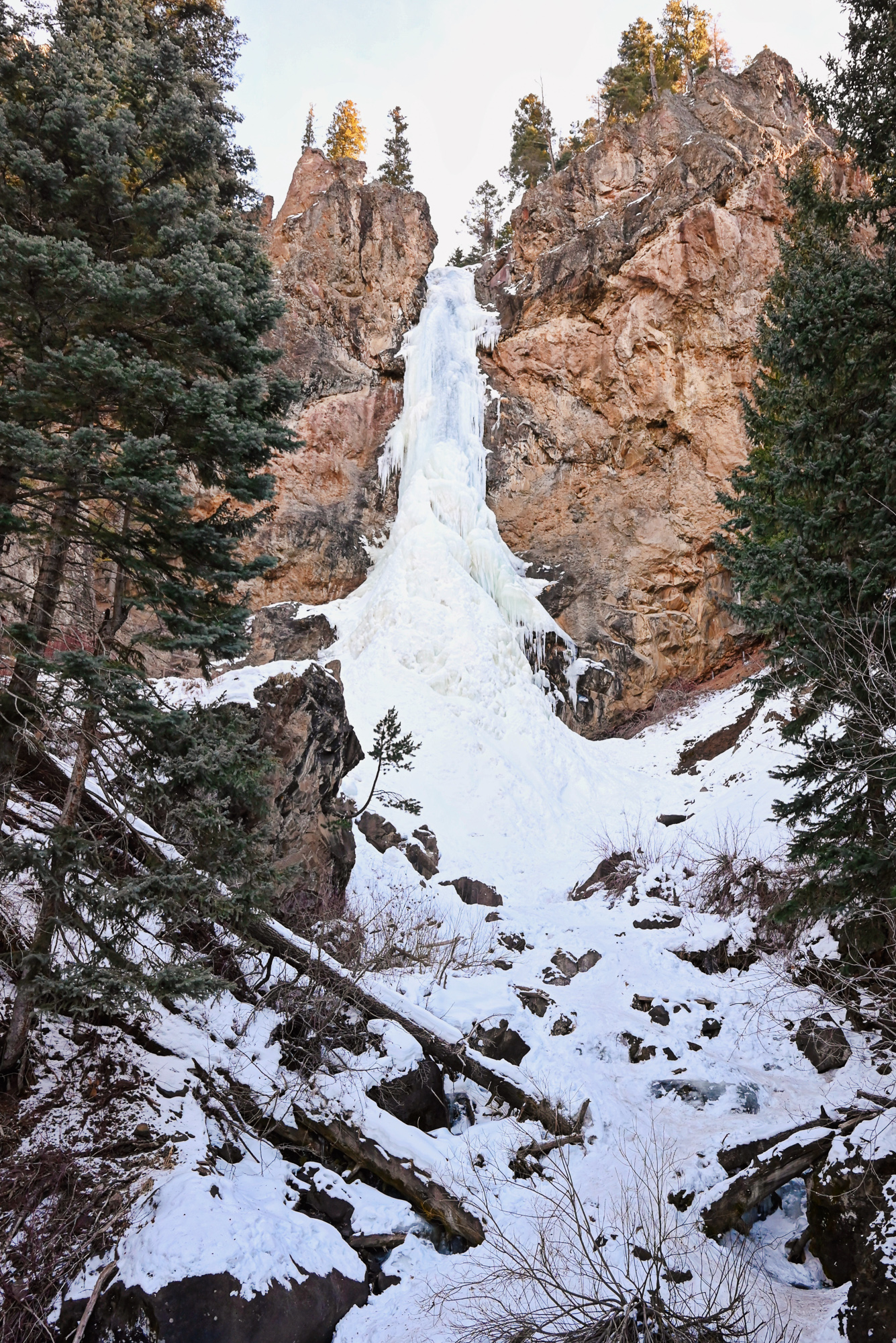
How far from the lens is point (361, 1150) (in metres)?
5.28

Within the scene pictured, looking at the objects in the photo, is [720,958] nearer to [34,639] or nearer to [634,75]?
[34,639]

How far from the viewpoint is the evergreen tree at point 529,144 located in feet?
113

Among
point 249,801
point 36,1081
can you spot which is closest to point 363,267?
point 249,801

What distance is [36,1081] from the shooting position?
4.67 m

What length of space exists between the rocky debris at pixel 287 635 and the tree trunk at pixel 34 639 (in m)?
13.8

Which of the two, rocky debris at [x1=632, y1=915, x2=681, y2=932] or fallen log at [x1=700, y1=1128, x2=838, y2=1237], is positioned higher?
rocky debris at [x1=632, y1=915, x2=681, y2=932]

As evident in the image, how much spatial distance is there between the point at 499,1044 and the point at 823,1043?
9.08ft

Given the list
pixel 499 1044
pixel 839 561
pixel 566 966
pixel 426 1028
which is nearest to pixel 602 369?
pixel 839 561

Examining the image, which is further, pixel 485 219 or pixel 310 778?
pixel 485 219

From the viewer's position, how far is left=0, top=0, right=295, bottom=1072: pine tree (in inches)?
190

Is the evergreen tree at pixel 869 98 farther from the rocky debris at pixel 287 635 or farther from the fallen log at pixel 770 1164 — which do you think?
the rocky debris at pixel 287 635

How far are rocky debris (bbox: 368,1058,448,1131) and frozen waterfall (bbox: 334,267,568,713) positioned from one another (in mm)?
11226

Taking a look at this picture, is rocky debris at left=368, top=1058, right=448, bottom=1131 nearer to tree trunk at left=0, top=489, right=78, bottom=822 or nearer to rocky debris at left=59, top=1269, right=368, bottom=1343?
rocky debris at left=59, top=1269, right=368, bottom=1343

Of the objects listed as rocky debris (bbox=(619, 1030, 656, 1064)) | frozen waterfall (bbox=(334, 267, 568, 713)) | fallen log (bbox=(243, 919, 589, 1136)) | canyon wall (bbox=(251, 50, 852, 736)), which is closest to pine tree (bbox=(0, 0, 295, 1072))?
fallen log (bbox=(243, 919, 589, 1136))
